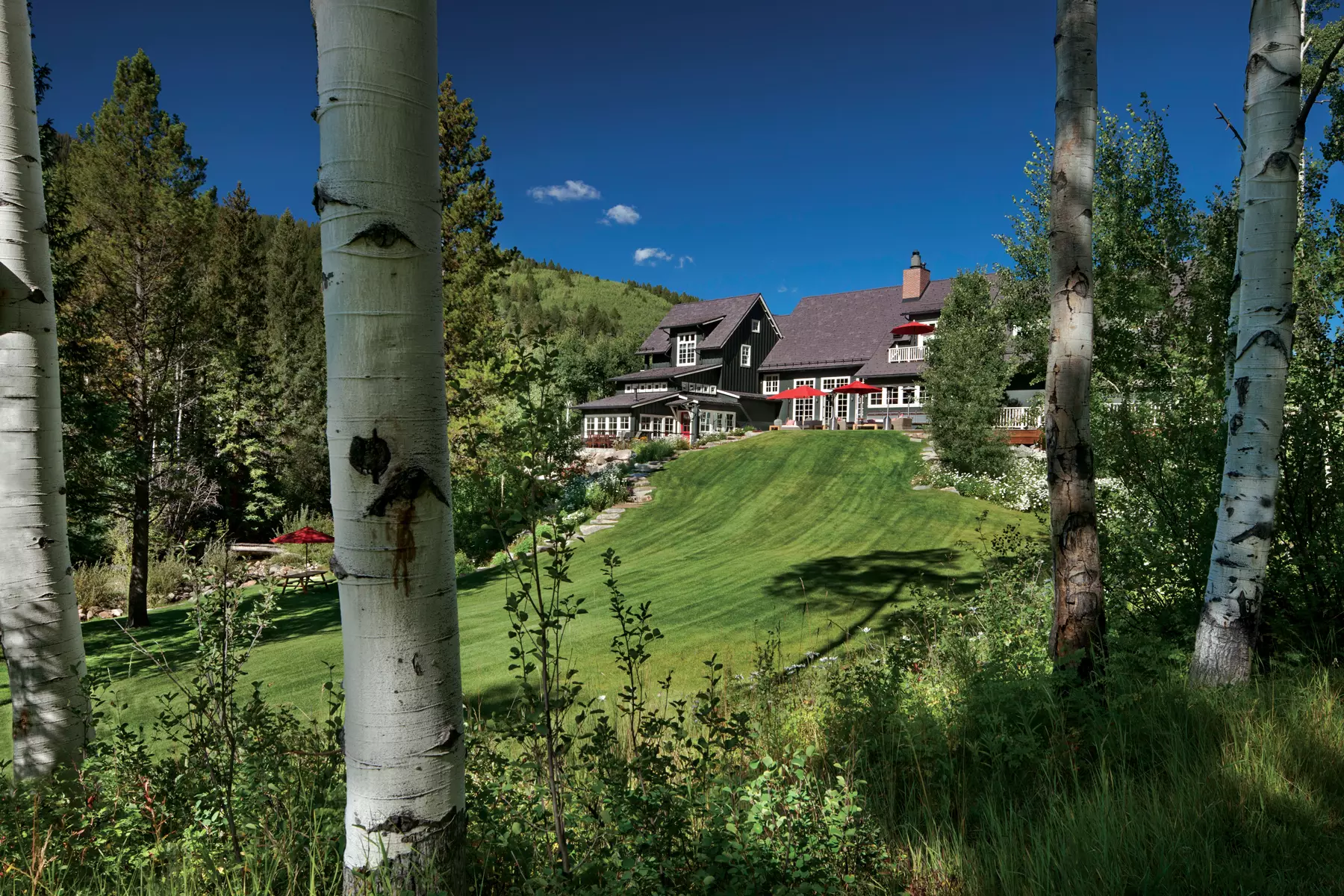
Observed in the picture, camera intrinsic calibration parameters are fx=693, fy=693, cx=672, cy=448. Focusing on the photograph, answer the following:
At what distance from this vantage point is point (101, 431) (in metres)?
Answer: 6.15

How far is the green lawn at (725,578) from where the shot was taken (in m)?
7.76

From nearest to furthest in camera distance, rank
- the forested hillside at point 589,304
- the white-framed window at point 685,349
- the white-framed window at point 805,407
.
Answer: the white-framed window at point 805,407 → the white-framed window at point 685,349 → the forested hillside at point 589,304

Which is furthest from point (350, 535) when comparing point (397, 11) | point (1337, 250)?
point (1337, 250)

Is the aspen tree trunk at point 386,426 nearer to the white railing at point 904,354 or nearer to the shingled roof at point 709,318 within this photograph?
the white railing at point 904,354

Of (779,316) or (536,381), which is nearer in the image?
(536,381)

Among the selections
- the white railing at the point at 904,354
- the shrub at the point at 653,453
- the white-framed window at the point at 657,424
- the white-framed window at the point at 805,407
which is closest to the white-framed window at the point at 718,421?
the white-framed window at the point at 657,424

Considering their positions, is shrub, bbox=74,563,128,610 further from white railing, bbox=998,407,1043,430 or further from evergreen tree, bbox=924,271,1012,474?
white railing, bbox=998,407,1043,430

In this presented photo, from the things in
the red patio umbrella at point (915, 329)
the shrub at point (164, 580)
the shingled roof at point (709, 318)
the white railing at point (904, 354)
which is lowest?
the shrub at point (164, 580)

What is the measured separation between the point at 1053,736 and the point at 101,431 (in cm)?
753

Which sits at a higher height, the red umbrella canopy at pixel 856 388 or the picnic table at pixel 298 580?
the red umbrella canopy at pixel 856 388

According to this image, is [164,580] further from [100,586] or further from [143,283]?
[143,283]

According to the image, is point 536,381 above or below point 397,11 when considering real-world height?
below

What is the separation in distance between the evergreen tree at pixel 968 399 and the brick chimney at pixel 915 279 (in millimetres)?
16393

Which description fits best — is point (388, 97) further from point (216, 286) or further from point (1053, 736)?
point (216, 286)
